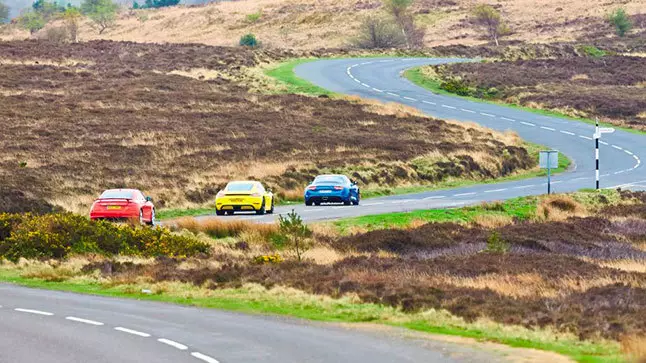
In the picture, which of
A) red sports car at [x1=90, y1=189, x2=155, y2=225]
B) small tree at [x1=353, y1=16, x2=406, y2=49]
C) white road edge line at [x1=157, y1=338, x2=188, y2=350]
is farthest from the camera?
small tree at [x1=353, y1=16, x2=406, y2=49]

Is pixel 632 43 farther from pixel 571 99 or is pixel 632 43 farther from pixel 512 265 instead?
pixel 512 265

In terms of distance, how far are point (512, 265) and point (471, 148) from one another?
135 ft

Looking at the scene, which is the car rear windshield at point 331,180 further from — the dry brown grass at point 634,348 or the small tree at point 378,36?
the small tree at point 378,36

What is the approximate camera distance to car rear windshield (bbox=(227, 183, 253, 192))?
44281mm

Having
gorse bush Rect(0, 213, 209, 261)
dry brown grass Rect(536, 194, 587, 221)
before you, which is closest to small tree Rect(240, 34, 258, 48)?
dry brown grass Rect(536, 194, 587, 221)

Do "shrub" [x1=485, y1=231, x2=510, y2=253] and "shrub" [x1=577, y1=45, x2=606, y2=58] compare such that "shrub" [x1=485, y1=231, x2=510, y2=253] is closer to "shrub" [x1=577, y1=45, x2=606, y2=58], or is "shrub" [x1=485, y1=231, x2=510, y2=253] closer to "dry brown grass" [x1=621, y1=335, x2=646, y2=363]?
"dry brown grass" [x1=621, y1=335, x2=646, y2=363]

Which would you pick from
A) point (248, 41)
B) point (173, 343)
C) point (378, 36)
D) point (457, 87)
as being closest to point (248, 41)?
point (248, 41)

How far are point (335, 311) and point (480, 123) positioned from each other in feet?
206

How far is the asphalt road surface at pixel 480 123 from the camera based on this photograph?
48688 mm

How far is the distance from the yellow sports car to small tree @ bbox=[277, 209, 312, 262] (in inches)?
402

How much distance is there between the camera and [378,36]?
467 feet

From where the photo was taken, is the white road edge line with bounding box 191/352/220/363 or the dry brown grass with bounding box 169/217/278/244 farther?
the dry brown grass with bounding box 169/217/278/244

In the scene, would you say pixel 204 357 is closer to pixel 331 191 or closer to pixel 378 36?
pixel 331 191

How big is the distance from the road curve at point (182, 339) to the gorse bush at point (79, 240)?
317 inches
